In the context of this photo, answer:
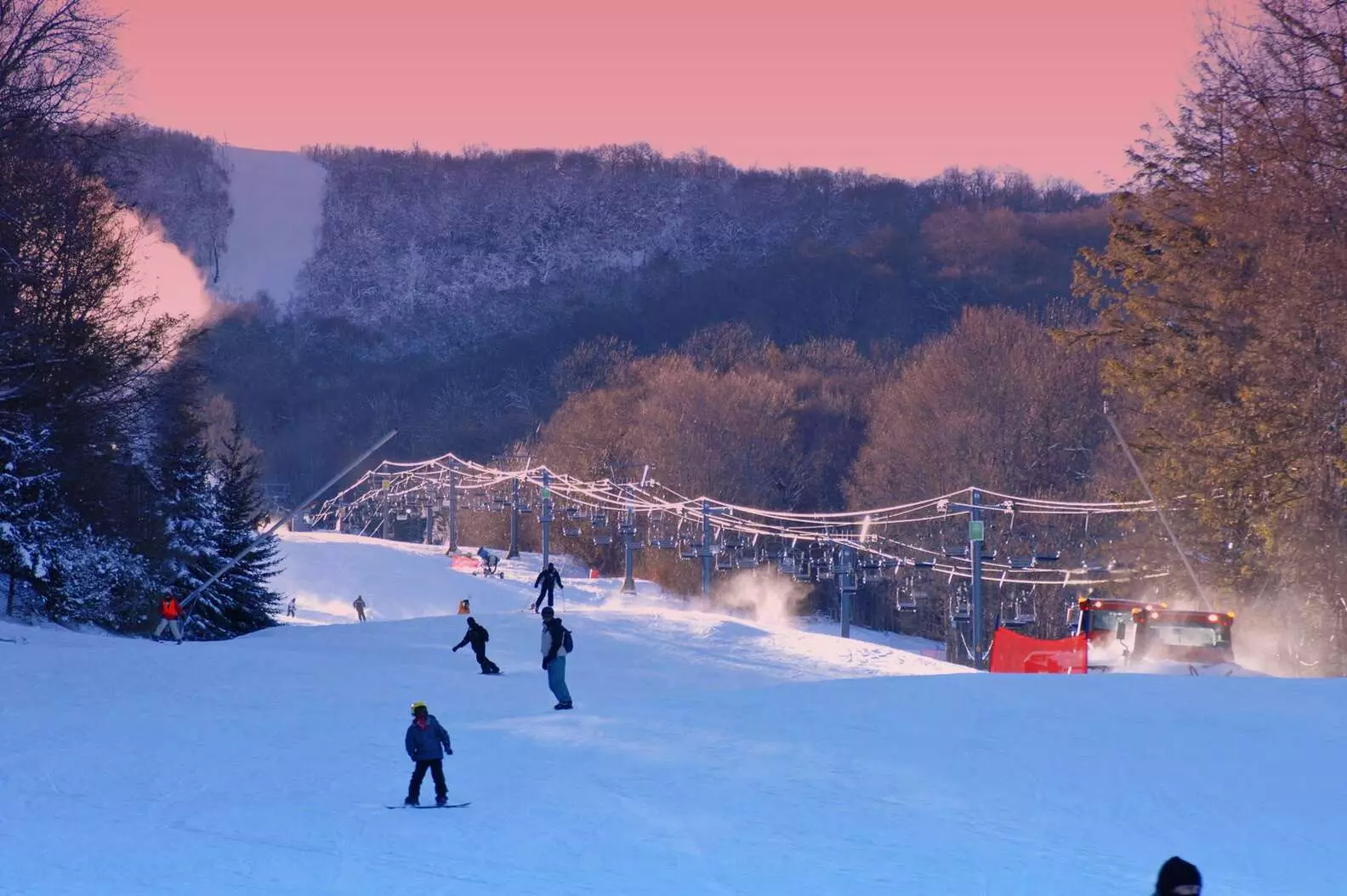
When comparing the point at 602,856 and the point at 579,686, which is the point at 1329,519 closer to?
the point at 579,686

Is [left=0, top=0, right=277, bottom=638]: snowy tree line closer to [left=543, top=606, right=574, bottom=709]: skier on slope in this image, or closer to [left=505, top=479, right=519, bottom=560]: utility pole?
[left=543, top=606, right=574, bottom=709]: skier on slope

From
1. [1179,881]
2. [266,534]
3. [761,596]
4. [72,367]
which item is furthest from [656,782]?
[761,596]

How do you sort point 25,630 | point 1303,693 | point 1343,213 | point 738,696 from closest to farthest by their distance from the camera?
point 1303,693 < point 738,696 < point 1343,213 < point 25,630

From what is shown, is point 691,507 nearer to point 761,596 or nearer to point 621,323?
point 761,596

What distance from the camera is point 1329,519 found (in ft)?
118

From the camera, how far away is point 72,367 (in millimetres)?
34031

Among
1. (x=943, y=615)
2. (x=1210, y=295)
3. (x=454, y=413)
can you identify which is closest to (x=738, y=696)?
(x=1210, y=295)

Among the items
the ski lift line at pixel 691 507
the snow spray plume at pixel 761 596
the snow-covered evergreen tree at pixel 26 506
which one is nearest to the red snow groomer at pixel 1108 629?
the ski lift line at pixel 691 507

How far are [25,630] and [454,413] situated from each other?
4881 inches

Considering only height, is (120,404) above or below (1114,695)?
above

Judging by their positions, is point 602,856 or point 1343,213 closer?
point 602,856

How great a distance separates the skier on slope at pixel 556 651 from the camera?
2422 centimetres

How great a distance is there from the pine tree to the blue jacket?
3227 cm

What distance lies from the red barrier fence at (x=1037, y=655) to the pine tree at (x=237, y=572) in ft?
79.9
